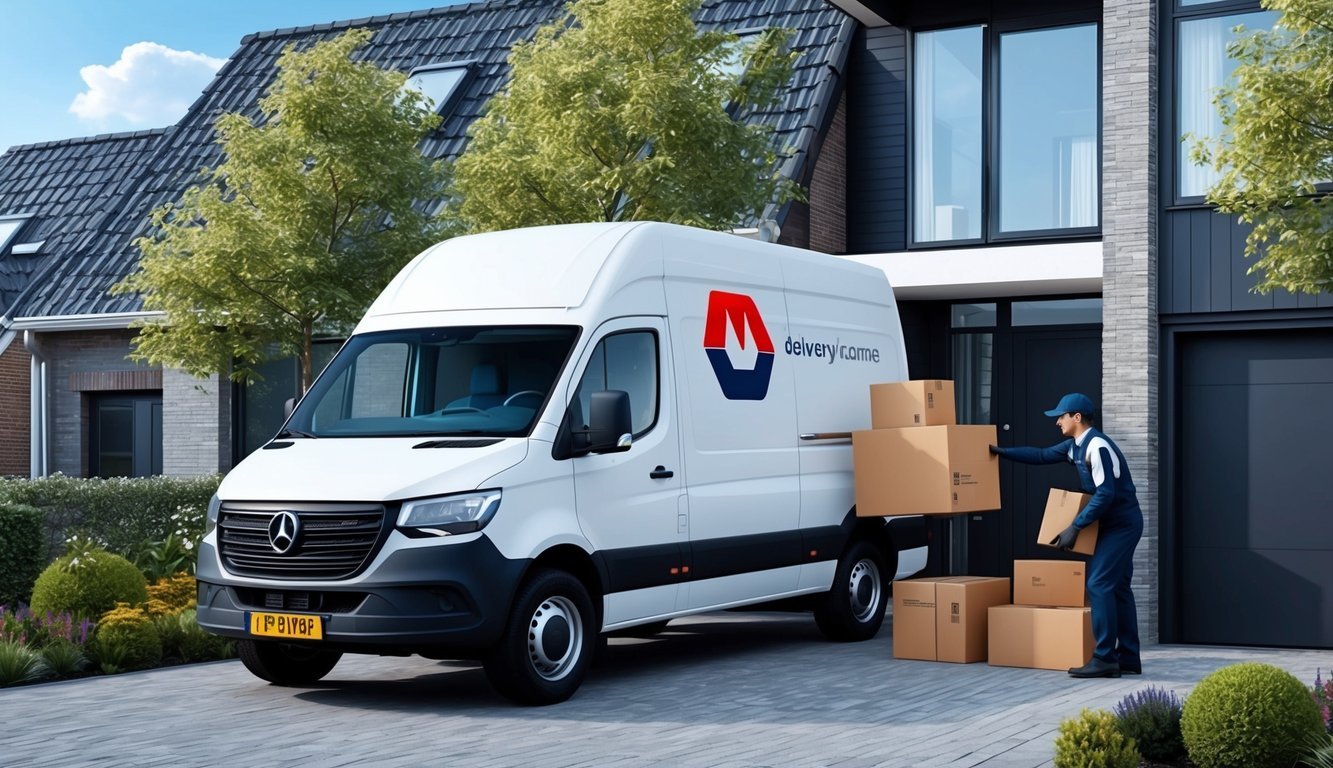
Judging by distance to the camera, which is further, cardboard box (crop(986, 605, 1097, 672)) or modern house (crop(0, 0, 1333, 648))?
modern house (crop(0, 0, 1333, 648))

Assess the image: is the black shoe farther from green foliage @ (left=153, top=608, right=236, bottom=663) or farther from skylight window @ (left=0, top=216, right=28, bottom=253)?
skylight window @ (left=0, top=216, right=28, bottom=253)

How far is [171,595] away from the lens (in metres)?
13.5

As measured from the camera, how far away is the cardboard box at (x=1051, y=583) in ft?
39.6

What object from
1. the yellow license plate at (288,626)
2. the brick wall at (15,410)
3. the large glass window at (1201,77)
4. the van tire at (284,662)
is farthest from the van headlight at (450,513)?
the brick wall at (15,410)

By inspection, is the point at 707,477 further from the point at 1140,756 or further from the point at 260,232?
the point at 260,232

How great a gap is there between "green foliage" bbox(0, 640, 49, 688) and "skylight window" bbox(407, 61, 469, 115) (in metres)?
12.0

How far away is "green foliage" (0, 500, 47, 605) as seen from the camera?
13.9 metres

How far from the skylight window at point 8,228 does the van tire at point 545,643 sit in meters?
17.5

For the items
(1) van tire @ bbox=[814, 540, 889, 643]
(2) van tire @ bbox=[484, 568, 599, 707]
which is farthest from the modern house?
(2) van tire @ bbox=[484, 568, 599, 707]

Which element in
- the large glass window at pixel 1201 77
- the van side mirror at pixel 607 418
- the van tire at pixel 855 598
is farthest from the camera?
the large glass window at pixel 1201 77

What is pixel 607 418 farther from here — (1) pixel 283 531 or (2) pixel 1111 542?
(2) pixel 1111 542

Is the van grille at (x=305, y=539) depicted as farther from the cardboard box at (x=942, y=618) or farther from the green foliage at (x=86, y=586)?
the cardboard box at (x=942, y=618)

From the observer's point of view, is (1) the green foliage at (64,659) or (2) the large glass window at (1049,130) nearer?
(1) the green foliage at (64,659)

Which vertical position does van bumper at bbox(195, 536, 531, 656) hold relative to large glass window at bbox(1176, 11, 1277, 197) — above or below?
below
